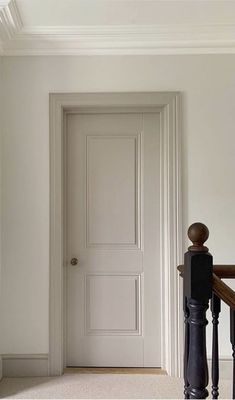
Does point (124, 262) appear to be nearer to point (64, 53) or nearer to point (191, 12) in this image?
point (64, 53)

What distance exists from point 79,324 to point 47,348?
0.99 ft

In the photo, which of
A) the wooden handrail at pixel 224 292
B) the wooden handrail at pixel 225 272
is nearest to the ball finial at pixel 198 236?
the wooden handrail at pixel 224 292

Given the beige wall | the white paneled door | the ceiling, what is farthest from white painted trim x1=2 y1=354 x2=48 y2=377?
the ceiling

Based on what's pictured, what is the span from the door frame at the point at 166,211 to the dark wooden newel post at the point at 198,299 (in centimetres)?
140

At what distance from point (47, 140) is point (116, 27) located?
986mm

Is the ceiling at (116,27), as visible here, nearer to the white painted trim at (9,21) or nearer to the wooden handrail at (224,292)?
the white painted trim at (9,21)

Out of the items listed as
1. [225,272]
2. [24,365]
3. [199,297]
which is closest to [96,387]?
[24,365]

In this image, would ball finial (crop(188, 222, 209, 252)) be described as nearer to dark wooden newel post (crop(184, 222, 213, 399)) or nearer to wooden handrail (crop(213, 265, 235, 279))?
dark wooden newel post (crop(184, 222, 213, 399))

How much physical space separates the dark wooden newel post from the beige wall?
1453mm

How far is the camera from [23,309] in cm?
243

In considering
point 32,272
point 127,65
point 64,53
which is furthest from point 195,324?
point 64,53

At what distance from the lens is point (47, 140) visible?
2463 millimetres

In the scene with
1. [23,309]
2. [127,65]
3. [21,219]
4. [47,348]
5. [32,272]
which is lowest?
[47,348]

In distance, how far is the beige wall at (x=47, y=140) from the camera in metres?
2.44
